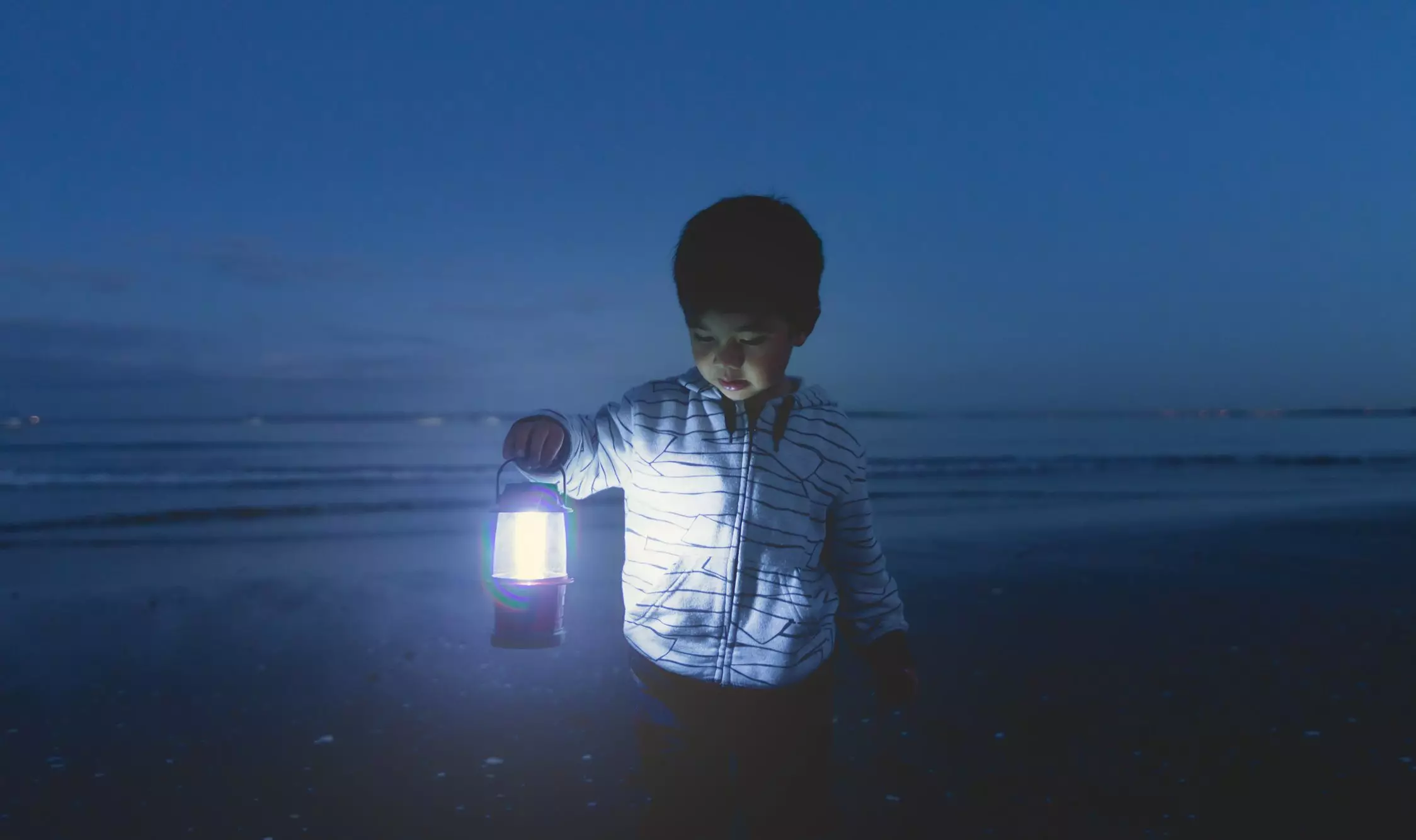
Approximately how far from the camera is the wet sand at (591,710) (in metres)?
2.98

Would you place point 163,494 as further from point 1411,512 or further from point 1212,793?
point 1411,512

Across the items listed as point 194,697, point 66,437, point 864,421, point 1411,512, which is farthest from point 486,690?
point 864,421

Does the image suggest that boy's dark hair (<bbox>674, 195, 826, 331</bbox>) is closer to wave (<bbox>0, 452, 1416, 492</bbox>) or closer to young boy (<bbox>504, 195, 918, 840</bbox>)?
young boy (<bbox>504, 195, 918, 840</bbox>)

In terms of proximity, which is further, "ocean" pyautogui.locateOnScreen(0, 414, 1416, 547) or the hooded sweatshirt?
"ocean" pyautogui.locateOnScreen(0, 414, 1416, 547)

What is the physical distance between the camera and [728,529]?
172 centimetres

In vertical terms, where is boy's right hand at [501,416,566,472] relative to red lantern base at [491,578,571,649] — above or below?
above

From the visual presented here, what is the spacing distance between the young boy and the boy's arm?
0.11 metres

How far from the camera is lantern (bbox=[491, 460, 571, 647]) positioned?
5.94 ft


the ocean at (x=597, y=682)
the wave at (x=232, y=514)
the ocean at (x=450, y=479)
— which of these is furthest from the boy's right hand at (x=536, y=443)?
A: the wave at (x=232, y=514)

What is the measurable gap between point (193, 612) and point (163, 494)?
6570 millimetres

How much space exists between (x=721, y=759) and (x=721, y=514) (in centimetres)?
51

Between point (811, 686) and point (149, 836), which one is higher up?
point (811, 686)

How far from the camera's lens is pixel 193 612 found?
5.46 meters

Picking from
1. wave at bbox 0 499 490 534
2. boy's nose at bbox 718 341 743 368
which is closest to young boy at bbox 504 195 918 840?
boy's nose at bbox 718 341 743 368
